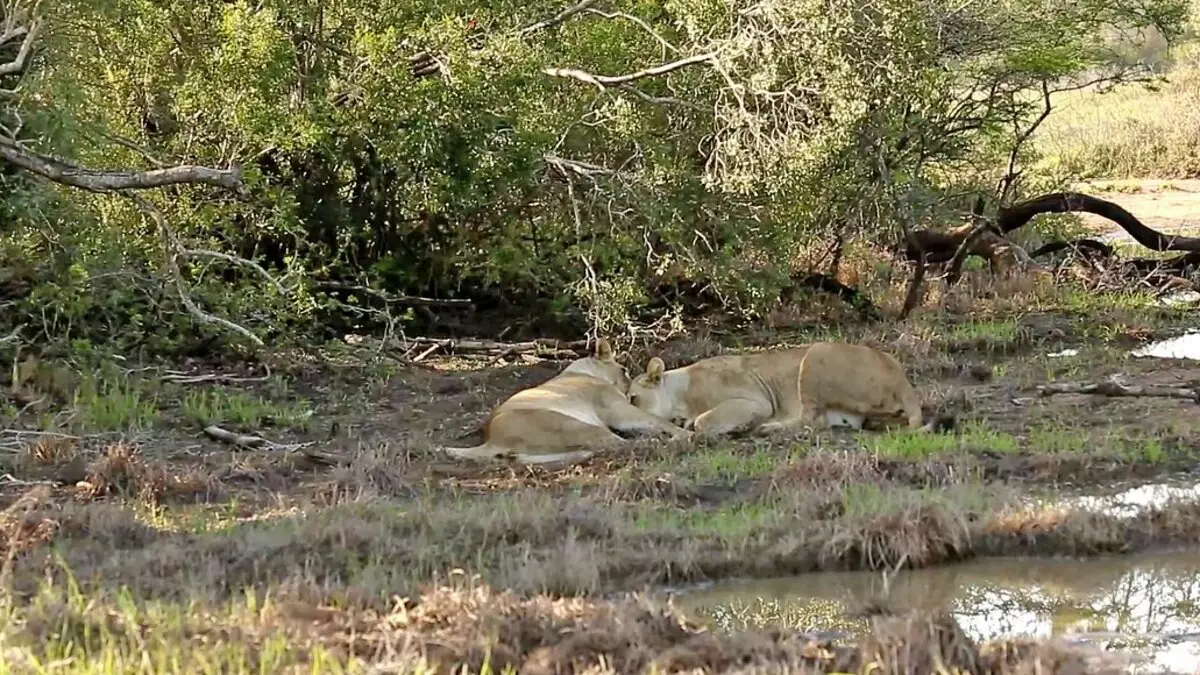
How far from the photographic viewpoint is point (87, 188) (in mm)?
10203

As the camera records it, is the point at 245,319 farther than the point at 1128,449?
Yes

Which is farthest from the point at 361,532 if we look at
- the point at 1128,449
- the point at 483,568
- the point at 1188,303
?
the point at 1188,303

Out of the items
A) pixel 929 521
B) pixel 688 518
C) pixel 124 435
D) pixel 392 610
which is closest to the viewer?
pixel 392 610

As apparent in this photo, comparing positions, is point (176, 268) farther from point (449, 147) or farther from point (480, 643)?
point (480, 643)

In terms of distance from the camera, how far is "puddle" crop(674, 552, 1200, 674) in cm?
554

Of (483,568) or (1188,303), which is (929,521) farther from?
(1188,303)

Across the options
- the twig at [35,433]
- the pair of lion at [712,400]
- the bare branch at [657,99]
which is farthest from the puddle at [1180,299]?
the twig at [35,433]

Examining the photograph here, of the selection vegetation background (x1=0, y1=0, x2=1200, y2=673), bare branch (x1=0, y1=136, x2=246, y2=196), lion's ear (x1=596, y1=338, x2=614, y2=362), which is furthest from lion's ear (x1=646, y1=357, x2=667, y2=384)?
bare branch (x1=0, y1=136, x2=246, y2=196)

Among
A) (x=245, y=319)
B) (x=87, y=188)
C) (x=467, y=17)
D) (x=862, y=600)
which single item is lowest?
(x=862, y=600)

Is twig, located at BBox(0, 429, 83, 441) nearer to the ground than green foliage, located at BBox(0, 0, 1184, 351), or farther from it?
nearer to the ground

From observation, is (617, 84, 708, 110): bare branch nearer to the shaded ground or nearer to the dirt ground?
the shaded ground

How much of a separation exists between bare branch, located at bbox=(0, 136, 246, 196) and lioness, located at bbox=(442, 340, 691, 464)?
8.34 feet

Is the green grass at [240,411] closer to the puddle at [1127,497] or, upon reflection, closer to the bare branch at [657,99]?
the bare branch at [657,99]

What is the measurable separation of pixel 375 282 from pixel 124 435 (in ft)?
14.8
